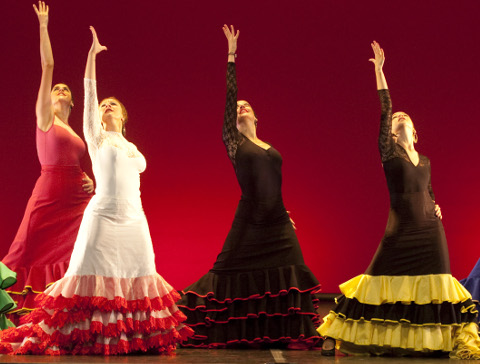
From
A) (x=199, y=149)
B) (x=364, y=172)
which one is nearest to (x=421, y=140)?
(x=364, y=172)

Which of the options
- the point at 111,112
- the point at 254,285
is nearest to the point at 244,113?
the point at 111,112

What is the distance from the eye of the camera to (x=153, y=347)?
4.04m

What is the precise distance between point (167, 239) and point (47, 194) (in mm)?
1949

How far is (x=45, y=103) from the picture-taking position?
4629 mm

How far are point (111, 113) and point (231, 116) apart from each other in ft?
2.51

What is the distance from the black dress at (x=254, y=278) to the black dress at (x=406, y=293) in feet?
0.83

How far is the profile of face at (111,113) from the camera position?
432 centimetres

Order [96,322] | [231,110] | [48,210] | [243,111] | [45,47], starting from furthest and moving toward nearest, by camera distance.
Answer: [243,111]
[48,210]
[231,110]
[45,47]
[96,322]

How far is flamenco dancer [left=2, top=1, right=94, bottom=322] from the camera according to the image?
452 cm

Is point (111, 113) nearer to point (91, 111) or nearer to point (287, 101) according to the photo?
point (91, 111)

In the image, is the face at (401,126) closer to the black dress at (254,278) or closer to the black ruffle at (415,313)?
the black dress at (254,278)

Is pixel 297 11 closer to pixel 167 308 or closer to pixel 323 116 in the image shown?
pixel 323 116

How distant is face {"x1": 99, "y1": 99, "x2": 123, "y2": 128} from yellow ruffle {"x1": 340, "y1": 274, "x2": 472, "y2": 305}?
1756 millimetres

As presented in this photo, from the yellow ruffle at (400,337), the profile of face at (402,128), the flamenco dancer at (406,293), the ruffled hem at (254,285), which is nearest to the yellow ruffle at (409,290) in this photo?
the flamenco dancer at (406,293)
